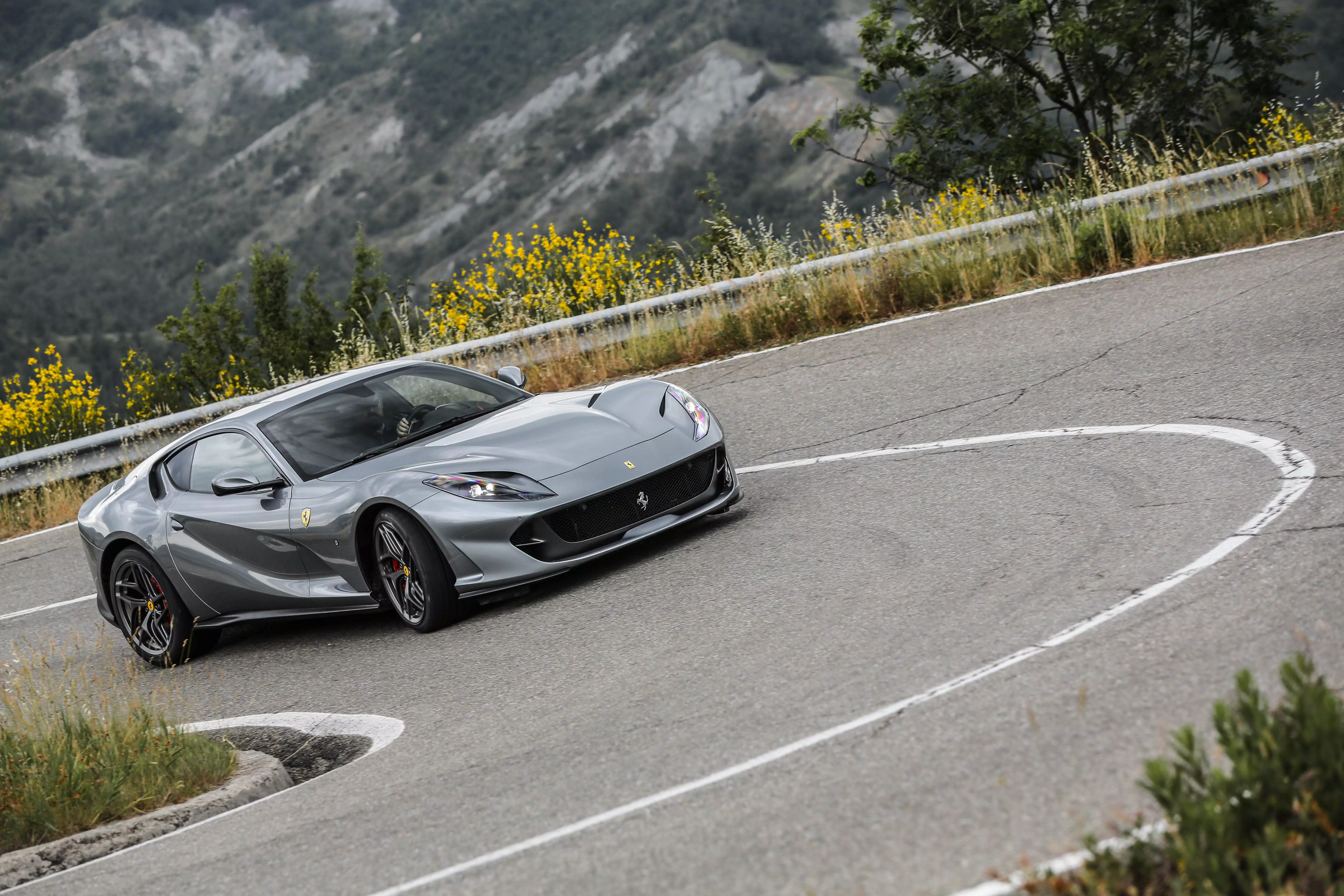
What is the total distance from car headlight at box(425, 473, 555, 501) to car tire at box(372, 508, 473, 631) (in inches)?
9.6

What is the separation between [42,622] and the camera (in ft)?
33.5

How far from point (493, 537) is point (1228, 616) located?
3554 mm

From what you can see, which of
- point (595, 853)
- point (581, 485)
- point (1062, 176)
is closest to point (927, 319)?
point (1062, 176)

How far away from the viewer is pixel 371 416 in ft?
27.2

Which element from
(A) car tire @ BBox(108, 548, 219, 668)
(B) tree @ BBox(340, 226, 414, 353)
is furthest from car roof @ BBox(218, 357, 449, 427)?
(B) tree @ BBox(340, 226, 414, 353)

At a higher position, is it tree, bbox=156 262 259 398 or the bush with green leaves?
tree, bbox=156 262 259 398

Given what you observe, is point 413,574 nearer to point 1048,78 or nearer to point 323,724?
point 323,724

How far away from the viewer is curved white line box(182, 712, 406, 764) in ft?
20.5

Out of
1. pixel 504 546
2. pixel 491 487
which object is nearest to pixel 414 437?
pixel 491 487

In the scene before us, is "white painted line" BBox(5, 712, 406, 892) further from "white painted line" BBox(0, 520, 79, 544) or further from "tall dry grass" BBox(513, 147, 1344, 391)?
"white painted line" BBox(0, 520, 79, 544)

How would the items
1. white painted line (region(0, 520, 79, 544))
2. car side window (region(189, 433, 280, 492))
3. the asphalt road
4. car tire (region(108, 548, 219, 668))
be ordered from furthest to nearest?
white painted line (region(0, 520, 79, 544)) < car tire (region(108, 548, 219, 668)) < car side window (region(189, 433, 280, 492)) < the asphalt road

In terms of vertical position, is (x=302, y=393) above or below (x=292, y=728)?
above

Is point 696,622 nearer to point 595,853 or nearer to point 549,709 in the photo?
point 549,709

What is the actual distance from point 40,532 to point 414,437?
24.3 ft
